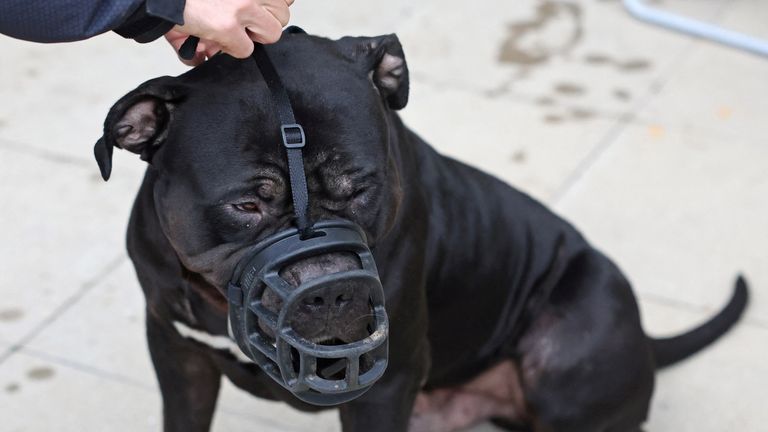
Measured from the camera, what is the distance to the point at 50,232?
4664mm

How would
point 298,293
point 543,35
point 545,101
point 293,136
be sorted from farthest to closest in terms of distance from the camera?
1. point 543,35
2. point 545,101
3. point 293,136
4. point 298,293

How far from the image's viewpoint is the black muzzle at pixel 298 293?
2.38 m

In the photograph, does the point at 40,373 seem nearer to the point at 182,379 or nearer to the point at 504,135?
the point at 182,379

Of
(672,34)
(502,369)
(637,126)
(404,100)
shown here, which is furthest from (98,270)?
(672,34)

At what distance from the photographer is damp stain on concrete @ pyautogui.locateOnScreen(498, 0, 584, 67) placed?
239 inches

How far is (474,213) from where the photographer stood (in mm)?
3271

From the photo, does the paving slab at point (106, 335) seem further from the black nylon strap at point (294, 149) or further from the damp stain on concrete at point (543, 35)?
the damp stain on concrete at point (543, 35)

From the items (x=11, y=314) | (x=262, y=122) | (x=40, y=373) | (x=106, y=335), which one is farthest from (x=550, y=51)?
(x=262, y=122)

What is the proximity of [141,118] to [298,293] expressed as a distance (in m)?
0.57

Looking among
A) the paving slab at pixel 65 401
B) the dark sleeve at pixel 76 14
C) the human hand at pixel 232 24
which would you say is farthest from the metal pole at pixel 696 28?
the dark sleeve at pixel 76 14

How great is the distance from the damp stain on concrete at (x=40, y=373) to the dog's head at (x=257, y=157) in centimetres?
155

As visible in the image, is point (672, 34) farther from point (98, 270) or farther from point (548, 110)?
point (98, 270)

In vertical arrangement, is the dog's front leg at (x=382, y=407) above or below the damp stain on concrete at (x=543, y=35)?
above

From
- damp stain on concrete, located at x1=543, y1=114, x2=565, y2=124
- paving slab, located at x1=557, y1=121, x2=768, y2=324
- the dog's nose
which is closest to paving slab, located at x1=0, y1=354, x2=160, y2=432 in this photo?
the dog's nose
